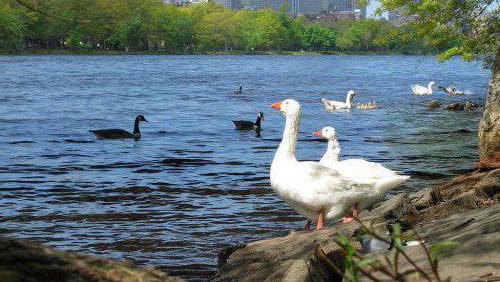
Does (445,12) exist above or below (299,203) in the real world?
above

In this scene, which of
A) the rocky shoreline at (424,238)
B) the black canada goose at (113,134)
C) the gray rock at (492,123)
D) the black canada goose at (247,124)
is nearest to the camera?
the rocky shoreline at (424,238)

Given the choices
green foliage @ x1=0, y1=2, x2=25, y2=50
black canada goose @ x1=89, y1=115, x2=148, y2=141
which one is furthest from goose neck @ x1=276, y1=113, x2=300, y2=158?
green foliage @ x1=0, y1=2, x2=25, y2=50

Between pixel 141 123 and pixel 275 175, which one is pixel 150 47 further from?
pixel 275 175

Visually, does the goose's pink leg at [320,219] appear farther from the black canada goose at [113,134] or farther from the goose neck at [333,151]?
the black canada goose at [113,134]

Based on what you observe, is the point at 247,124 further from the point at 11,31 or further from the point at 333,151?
the point at 11,31

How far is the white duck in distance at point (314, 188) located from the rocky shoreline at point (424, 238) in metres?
0.42

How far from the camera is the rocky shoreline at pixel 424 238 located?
4.59 meters

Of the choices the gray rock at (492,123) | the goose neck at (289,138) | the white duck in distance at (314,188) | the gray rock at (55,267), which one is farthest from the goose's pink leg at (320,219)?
the gray rock at (55,267)

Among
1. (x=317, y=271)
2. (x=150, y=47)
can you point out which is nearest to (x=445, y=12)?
(x=317, y=271)

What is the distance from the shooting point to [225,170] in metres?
16.6

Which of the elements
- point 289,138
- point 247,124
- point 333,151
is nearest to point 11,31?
point 247,124

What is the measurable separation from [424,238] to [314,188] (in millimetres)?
1957

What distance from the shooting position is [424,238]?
20.1ft

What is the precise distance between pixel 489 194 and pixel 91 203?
6703 mm
